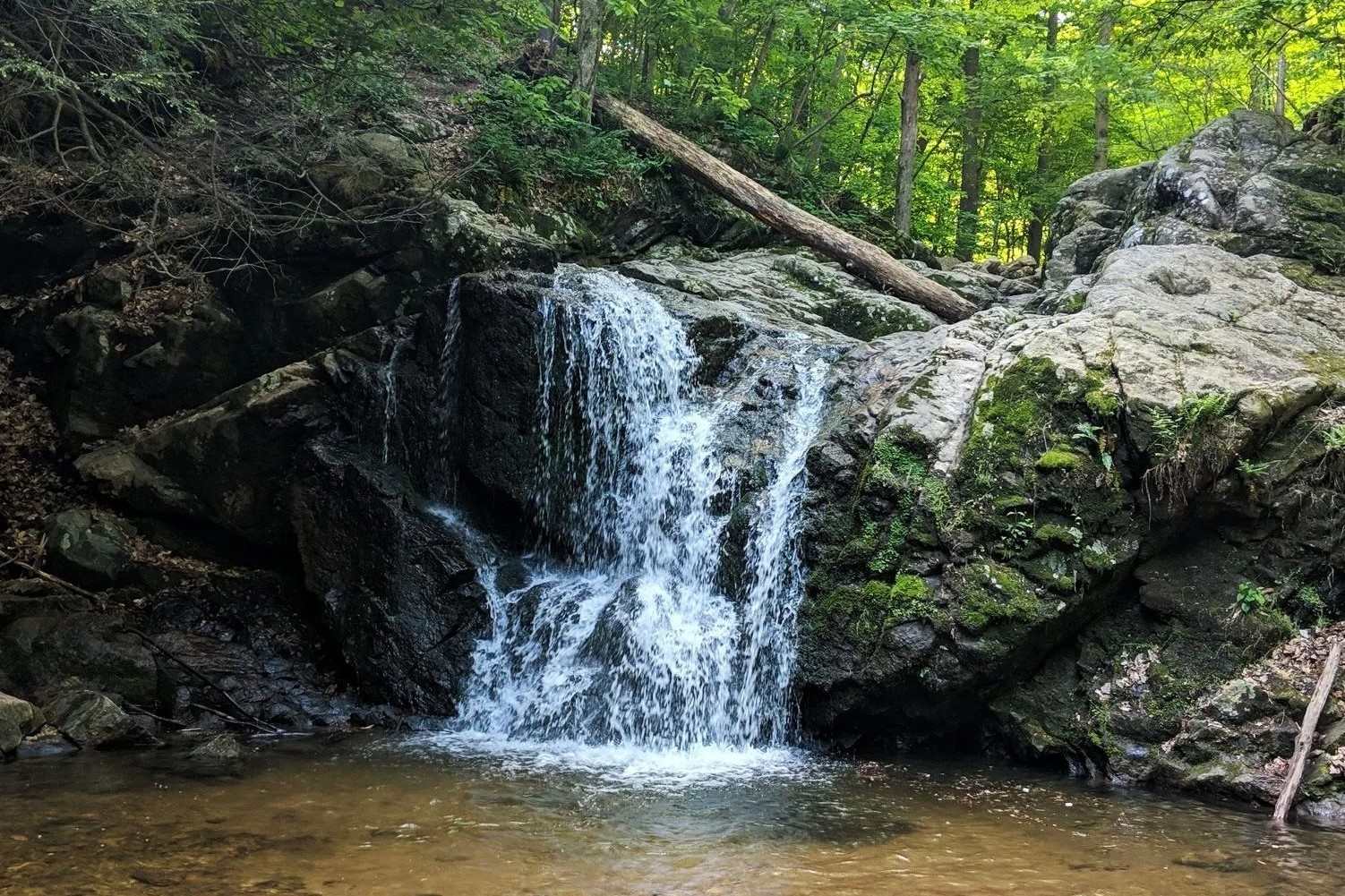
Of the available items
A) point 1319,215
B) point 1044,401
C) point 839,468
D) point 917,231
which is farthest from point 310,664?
point 917,231

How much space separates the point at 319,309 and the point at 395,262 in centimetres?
107

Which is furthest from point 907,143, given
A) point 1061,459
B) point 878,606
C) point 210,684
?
point 210,684

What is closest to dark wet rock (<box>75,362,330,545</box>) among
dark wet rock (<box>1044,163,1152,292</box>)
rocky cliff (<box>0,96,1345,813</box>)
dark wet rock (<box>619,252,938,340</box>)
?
rocky cliff (<box>0,96,1345,813</box>)

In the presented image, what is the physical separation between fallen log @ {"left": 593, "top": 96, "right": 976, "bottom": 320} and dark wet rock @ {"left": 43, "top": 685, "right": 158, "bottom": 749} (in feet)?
35.5

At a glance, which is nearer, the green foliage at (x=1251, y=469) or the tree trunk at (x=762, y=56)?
the green foliage at (x=1251, y=469)

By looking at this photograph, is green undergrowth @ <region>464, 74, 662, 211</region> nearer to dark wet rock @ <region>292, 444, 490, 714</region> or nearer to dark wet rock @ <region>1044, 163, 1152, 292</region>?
dark wet rock @ <region>292, 444, 490, 714</region>

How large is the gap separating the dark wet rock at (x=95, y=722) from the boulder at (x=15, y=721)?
0.52 feet

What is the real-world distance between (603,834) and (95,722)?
478cm

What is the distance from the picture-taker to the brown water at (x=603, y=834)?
4.99 meters

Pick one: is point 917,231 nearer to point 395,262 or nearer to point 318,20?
point 395,262

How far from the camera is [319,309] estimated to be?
1110 centimetres

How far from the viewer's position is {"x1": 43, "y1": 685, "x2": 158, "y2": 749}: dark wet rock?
25.1 ft

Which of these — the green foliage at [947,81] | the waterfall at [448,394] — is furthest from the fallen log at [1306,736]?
the waterfall at [448,394]

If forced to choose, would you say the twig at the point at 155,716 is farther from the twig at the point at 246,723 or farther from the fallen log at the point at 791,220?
the fallen log at the point at 791,220
